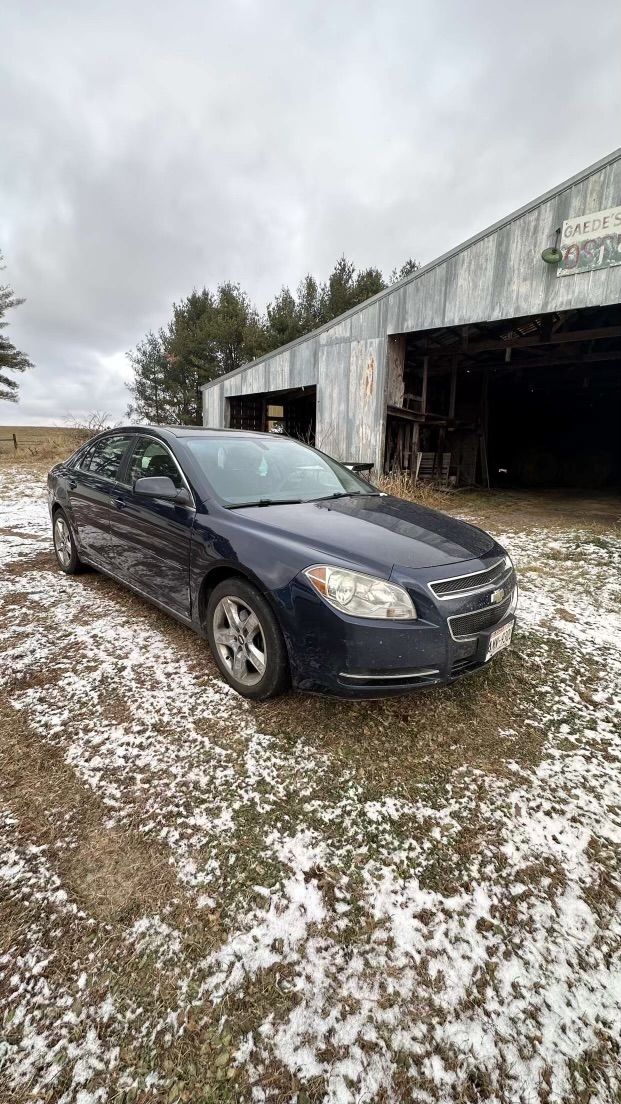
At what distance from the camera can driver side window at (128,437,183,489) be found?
9.61ft

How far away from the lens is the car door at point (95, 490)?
355cm

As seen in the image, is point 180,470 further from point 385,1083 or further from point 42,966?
point 385,1083

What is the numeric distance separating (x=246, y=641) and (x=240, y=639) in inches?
2.1

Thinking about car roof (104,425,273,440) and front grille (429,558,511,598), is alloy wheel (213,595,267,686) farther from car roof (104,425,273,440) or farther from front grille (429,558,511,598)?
Result: car roof (104,425,273,440)

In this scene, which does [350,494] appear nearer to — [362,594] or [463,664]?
[362,594]

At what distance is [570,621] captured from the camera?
357cm

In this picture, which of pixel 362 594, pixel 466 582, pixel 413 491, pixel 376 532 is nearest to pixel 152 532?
pixel 376 532

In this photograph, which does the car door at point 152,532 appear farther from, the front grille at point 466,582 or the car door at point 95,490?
the front grille at point 466,582

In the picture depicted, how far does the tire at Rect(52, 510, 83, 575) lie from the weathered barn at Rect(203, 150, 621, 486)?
665cm

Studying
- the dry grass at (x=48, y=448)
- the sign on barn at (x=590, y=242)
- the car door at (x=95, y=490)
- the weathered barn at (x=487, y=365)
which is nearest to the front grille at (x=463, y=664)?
the car door at (x=95, y=490)

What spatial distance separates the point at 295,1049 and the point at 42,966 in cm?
72

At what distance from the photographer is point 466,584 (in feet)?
7.04

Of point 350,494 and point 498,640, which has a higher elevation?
point 350,494

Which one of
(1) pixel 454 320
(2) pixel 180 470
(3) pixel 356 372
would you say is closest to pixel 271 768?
(2) pixel 180 470
